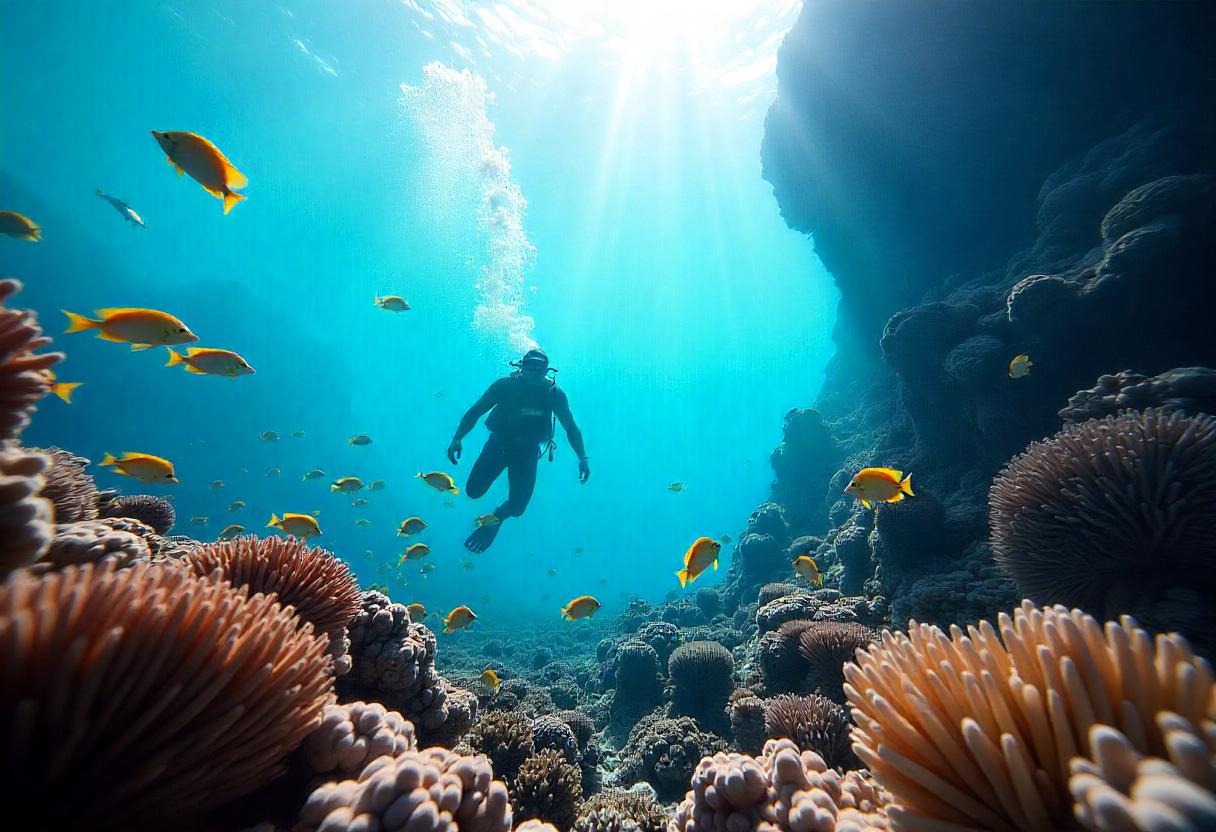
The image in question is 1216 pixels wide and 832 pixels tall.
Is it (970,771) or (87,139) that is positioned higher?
(87,139)

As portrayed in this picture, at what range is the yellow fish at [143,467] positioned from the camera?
445cm

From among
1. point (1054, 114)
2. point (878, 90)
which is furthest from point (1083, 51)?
point (878, 90)

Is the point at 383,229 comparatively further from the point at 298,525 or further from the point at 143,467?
the point at 143,467

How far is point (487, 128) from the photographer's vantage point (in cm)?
3441

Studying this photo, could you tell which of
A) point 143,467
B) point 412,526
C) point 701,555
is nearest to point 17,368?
point 143,467

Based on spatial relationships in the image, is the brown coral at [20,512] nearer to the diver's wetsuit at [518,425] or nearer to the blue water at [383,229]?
the diver's wetsuit at [518,425]

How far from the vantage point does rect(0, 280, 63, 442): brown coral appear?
1254mm

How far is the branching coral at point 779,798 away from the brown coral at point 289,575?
219 cm

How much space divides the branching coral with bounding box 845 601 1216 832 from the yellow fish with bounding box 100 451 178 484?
631 cm

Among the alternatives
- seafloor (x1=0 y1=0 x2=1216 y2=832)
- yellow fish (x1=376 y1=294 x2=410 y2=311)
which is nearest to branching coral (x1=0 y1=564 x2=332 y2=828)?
seafloor (x1=0 y1=0 x2=1216 y2=832)

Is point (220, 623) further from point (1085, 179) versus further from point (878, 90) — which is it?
point (878, 90)

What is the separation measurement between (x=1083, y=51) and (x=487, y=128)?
34.5m

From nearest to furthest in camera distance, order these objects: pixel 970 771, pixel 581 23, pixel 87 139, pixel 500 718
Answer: pixel 970 771 < pixel 500 718 < pixel 581 23 < pixel 87 139

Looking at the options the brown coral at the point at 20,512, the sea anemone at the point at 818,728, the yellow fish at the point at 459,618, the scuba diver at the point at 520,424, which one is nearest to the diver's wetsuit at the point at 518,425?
the scuba diver at the point at 520,424
